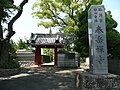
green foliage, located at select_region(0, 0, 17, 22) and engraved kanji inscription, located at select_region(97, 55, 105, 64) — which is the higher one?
green foliage, located at select_region(0, 0, 17, 22)

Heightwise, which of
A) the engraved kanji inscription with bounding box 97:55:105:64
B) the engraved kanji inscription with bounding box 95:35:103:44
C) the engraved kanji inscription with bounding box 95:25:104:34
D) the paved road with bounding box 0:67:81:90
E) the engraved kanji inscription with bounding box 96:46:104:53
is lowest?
the paved road with bounding box 0:67:81:90

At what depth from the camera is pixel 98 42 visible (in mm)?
10547

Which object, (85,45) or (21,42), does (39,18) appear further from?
(85,45)

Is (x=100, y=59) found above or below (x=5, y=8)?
below

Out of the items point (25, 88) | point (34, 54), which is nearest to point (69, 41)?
point (34, 54)

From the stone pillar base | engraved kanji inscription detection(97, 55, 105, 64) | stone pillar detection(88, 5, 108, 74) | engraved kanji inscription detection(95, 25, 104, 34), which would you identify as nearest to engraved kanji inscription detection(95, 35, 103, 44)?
stone pillar detection(88, 5, 108, 74)

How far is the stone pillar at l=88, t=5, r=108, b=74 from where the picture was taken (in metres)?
10.4

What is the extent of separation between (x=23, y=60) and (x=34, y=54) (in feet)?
6.09

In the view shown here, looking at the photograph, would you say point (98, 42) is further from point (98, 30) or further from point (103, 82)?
point (103, 82)

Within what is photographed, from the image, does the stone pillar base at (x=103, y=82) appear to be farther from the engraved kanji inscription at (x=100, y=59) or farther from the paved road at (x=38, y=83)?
the paved road at (x=38, y=83)

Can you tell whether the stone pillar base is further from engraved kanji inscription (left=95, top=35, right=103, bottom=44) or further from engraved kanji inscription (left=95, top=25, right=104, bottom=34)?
engraved kanji inscription (left=95, top=25, right=104, bottom=34)

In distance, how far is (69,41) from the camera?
3575 centimetres

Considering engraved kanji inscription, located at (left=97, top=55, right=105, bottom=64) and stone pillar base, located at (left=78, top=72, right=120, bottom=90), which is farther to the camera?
engraved kanji inscription, located at (left=97, top=55, right=105, bottom=64)

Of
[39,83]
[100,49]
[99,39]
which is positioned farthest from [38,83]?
[99,39]
